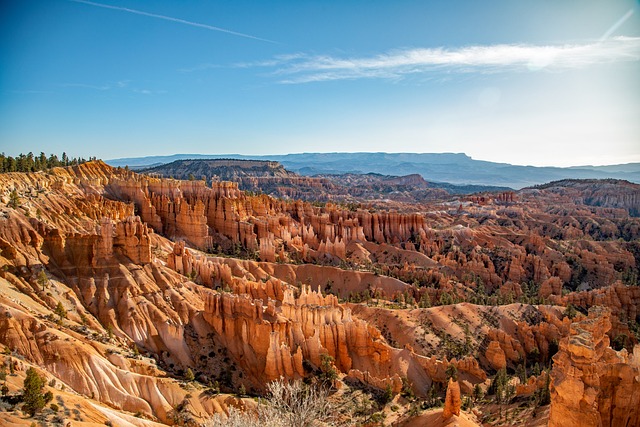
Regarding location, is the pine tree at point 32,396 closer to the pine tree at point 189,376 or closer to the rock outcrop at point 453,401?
the pine tree at point 189,376

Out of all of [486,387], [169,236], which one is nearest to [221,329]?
[486,387]

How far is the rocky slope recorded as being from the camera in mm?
31484

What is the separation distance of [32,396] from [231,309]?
21186 millimetres

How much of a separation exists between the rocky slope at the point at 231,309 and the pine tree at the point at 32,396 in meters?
0.73

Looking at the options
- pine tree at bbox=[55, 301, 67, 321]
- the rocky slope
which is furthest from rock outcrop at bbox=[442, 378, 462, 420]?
pine tree at bbox=[55, 301, 67, 321]

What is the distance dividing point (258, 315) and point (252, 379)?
546cm

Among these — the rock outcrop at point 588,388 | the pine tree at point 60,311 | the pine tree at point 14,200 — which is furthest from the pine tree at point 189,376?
the rock outcrop at point 588,388

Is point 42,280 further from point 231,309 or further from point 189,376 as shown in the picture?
point 231,309

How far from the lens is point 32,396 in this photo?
21.9 metres

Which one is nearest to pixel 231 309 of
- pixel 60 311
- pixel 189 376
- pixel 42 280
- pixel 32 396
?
pixel 189 376

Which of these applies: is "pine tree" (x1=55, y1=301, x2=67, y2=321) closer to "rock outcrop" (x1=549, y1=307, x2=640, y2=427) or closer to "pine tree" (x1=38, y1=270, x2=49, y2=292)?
"pine tree" (x1=38, y1=270, x2=49, y2=292)

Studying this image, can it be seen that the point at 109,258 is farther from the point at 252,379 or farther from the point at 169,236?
the point at 169,236

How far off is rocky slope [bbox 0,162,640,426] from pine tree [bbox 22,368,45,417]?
0.73 metres

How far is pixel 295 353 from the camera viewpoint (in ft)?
126
